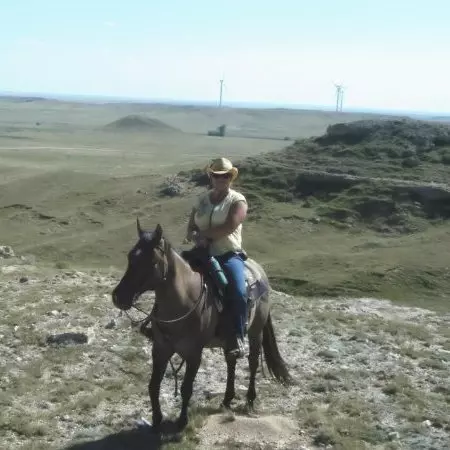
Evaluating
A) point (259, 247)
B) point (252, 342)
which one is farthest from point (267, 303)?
point (259, 247)

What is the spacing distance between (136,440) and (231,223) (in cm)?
318

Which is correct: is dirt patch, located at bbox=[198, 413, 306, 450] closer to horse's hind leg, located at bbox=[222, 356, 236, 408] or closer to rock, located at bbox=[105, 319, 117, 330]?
horse's hind leg, located at bbox=[222, 356, 236, 408]

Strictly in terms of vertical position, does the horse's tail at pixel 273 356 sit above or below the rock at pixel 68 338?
above

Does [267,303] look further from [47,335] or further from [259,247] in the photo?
[259,247]

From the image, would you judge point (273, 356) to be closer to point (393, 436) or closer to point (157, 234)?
point (393, 436)

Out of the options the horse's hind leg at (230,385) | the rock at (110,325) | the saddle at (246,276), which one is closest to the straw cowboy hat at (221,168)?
the saddle at (246,276)

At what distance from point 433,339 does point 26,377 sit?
9.01m

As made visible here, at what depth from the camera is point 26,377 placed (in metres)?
11.0

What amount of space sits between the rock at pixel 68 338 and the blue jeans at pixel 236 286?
467cm

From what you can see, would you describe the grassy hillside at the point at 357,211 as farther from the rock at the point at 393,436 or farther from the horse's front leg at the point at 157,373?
the horse's front leg at the point at 157,373

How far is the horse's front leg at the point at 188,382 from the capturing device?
8.70 metres

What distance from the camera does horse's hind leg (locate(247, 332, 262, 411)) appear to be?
1013cm

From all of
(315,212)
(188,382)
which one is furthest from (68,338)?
(315,212)

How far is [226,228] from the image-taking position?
8.58 m
